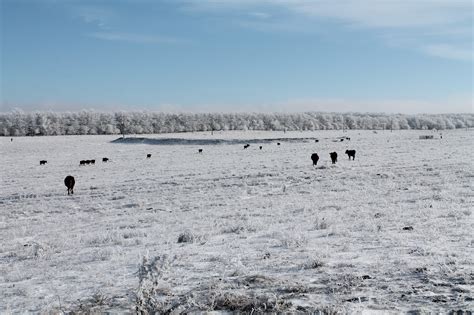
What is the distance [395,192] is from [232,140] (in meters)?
53.8

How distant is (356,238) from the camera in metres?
8.86

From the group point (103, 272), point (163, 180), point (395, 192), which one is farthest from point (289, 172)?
point (103, 272)

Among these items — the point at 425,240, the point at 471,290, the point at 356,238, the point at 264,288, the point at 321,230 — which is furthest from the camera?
the point at 321,230

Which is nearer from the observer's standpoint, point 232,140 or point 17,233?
point 17,233

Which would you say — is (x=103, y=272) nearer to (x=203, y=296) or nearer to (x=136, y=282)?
(x=136, y=282)

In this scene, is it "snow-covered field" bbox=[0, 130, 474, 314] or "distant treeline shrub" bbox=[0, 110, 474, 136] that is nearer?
"snow-covered field" bbox=[0, 130, 474, 314]

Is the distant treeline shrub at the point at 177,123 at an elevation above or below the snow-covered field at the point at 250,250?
above

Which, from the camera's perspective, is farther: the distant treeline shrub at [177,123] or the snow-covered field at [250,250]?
the distant treeline shrub at [177,123]

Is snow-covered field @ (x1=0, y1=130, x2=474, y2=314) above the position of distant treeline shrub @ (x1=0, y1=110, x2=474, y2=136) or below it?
below

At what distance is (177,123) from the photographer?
5989 inches

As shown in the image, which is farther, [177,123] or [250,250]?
[177,123]

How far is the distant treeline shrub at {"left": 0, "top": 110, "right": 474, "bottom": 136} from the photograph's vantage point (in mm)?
139125

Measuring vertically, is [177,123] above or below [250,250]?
above

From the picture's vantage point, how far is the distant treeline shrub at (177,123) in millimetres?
139125
